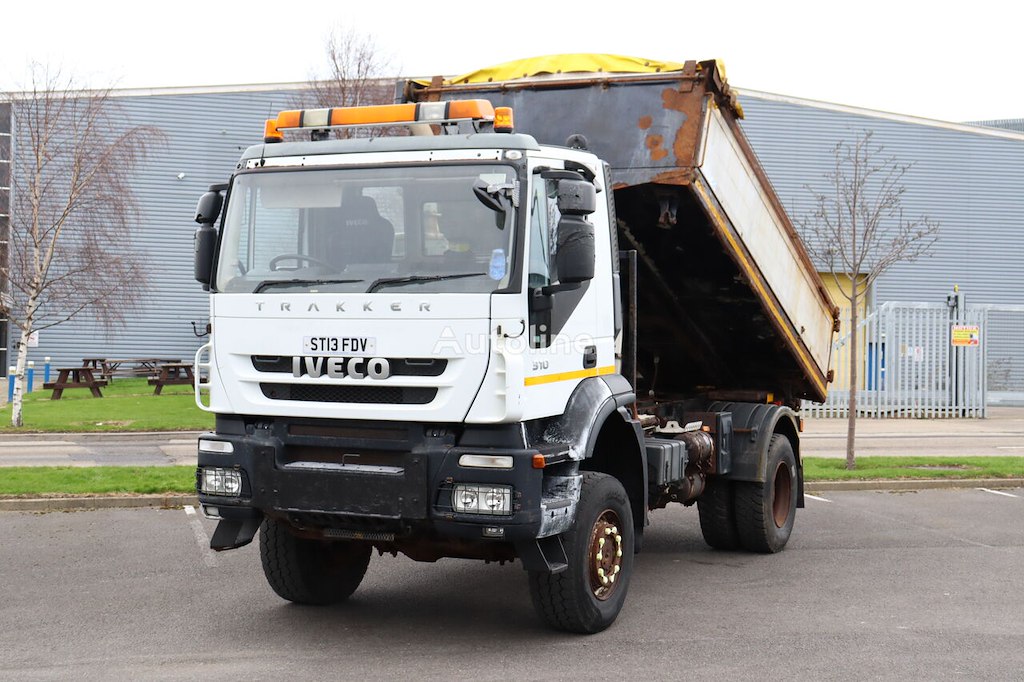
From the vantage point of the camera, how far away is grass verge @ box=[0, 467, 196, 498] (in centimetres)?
1266

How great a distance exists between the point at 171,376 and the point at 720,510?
86.7 feet

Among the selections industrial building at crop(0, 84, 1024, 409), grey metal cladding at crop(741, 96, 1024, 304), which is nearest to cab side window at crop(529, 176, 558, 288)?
industrial building at crop(0, 84, 1024, 409)

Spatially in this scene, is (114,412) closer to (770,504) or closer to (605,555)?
(770,504)

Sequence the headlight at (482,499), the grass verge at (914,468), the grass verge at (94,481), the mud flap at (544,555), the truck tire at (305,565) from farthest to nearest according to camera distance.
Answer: the grass verge at (914,468) → the grass verge at (94,481) → the truck tire at (305,565) → the mud flap at (544,555) → the headlight at (482,499)

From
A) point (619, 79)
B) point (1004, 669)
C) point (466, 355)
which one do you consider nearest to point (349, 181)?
point (466, 355)

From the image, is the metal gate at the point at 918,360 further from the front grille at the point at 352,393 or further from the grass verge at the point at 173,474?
the front grille at the point at 352,393

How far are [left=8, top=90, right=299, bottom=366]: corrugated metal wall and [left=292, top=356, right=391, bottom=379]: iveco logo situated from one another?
103 ft

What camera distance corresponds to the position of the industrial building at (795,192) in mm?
37156

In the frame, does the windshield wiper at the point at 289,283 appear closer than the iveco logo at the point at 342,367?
No

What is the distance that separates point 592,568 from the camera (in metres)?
7.31

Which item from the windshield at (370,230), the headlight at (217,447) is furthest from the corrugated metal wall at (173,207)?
the headlight at (217,447)

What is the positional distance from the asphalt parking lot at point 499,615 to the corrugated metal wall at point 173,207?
27101mm

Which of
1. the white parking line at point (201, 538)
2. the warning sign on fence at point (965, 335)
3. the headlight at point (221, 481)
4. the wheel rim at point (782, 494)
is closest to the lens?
the headlight at point (221, 481)

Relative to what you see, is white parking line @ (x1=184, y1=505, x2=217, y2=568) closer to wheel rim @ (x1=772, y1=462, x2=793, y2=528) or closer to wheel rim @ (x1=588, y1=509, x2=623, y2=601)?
wheel rim @ (x1=588, y1=509, x2=623, y2=601)
